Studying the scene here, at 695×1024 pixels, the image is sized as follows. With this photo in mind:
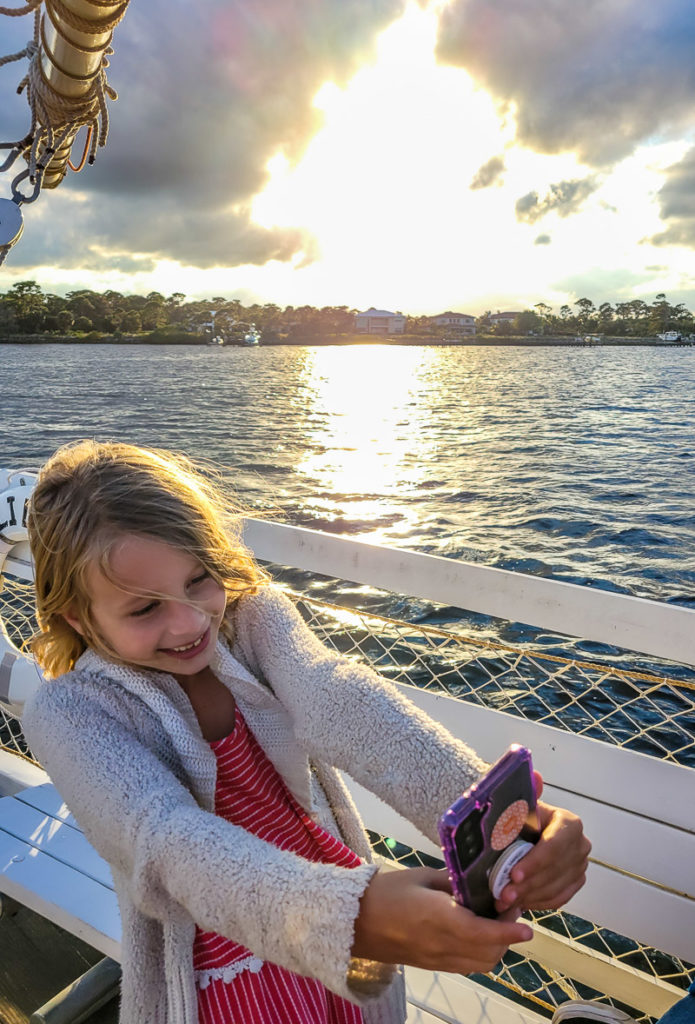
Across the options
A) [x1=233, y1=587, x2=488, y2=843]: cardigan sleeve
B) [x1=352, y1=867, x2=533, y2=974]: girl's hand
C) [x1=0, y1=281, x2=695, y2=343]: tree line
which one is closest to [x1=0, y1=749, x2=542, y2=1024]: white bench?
[x1=233, y1=587, x2=488, y2=843]: cardigan sleeve

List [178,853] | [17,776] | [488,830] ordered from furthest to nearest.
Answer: [17,776], [178,853], [488,830]

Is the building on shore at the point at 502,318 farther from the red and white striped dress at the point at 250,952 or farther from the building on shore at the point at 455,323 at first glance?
the red and white striped dress at the point at 250,952

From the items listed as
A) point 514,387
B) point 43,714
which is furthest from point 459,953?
point 514,387

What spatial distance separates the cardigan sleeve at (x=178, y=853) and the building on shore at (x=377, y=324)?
122 m

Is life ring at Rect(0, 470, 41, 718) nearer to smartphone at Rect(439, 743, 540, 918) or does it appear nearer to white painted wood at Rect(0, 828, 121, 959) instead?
white painted wood at Rect(0, 828, 121, 959)

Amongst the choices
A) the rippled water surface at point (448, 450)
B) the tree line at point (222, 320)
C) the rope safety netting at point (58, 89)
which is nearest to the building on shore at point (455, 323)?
the tree line at point (222, 320)

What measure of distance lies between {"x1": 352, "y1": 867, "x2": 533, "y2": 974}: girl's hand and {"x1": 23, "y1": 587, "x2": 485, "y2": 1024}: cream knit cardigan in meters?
0.02

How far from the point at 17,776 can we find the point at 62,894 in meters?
0.72

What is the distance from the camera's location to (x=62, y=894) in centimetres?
177

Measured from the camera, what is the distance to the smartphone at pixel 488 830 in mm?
718

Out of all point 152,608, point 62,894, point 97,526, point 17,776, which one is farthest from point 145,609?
point 17,776

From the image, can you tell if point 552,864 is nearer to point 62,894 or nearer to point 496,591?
point 496,591

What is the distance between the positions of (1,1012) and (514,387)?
44.0m

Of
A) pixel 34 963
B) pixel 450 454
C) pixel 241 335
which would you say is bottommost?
pixel 450 454
